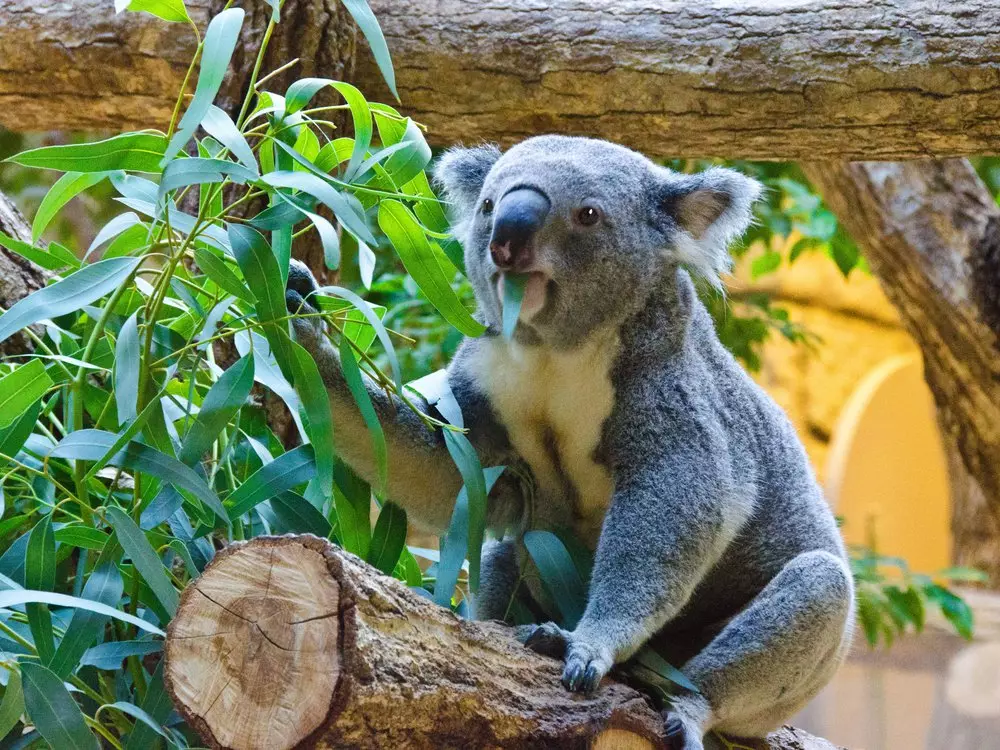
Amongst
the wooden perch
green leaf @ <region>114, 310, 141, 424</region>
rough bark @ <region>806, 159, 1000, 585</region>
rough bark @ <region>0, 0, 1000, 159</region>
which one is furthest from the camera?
rough bark @ <region>806, 159, 1000, 585</region>

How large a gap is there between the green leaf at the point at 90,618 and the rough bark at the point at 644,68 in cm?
172

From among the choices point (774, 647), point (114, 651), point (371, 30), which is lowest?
point (774, 647)

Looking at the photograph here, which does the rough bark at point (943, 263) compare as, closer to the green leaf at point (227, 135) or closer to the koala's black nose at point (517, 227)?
the koala's black nose at point (517, 227)

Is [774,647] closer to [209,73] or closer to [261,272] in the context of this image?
[261,272]

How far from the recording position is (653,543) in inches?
104

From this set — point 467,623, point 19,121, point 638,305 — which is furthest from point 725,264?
point 19,121

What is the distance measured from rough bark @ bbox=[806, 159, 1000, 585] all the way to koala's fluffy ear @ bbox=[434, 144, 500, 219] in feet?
7.58

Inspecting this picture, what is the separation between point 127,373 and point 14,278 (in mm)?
1083

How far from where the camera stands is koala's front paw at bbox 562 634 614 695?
7.55 feet

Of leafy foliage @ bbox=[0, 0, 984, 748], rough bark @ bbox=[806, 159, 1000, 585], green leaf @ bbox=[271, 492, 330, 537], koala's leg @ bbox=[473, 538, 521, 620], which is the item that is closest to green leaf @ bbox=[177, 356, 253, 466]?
leafy foliage @ bbox=[0, 0, 984, 748]

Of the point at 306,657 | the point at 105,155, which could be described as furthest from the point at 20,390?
the point at 306,657

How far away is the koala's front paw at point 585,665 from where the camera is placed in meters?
2.30

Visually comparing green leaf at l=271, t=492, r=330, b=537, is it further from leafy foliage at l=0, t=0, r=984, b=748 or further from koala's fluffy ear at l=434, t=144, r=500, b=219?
koala's fluffy ear at l=434, t=144, r=500, b=219

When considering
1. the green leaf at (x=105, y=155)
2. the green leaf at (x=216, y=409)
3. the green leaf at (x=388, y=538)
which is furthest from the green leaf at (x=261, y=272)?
the green leaf at (x=388, y=538)
